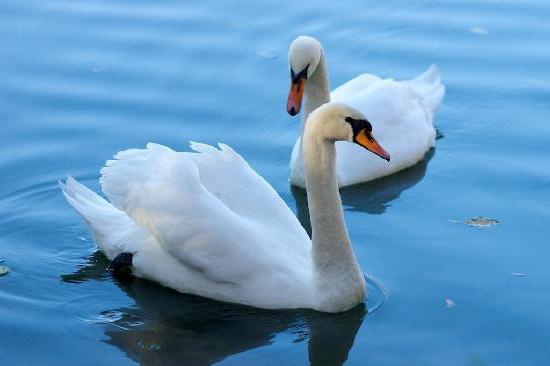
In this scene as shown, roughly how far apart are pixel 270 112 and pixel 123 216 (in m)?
3.32

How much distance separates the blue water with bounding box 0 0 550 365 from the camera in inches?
328

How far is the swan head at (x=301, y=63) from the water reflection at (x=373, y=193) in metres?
0.87

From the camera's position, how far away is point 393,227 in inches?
396

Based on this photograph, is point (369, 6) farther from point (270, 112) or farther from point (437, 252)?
point (437, 252)

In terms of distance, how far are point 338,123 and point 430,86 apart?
4369 millimetres

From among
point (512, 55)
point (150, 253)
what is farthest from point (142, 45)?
point (150, 253)

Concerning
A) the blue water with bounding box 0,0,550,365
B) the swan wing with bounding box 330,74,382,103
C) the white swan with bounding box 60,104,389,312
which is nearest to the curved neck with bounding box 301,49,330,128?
the swan wing with bounding box 330,74,382,103

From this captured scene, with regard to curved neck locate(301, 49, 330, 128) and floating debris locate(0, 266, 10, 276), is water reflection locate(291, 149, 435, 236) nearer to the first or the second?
curved neck locate(301, 49, 330, 128)

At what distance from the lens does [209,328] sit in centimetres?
846

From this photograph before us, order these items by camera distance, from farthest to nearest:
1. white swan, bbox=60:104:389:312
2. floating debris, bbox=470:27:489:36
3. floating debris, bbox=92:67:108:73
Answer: floating debris, bbox=470:27:489:36 < floating debris, bbox=92:67:108:73 < white swan, bbox=60:104:389:312

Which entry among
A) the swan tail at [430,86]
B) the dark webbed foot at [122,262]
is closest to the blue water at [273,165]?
the dark webbed foot at [122,262]

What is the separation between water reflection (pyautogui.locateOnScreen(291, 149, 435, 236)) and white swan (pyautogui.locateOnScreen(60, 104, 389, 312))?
4.75 feet

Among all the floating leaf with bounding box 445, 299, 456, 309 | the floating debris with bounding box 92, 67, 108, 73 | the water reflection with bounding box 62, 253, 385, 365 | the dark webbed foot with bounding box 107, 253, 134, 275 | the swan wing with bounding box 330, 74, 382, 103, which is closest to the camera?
the water reflection with bounding box 62, 253, 385, 365

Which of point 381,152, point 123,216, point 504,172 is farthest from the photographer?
point 504,172
